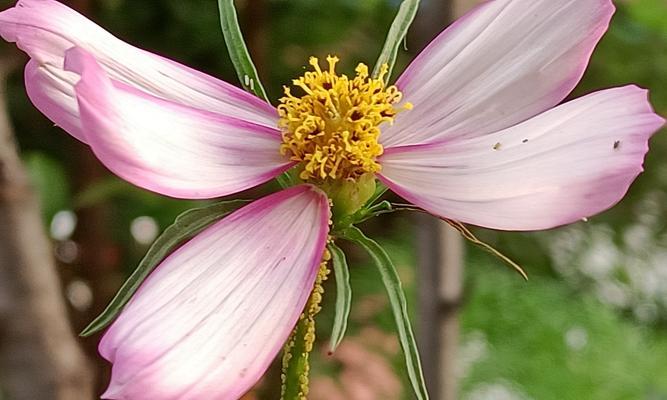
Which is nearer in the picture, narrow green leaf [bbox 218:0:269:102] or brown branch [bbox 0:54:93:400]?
narrow green leaf [bbox 218:0:269:102]

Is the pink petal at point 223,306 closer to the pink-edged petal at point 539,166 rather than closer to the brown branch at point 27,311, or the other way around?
the pink-edged petal at point 539,166

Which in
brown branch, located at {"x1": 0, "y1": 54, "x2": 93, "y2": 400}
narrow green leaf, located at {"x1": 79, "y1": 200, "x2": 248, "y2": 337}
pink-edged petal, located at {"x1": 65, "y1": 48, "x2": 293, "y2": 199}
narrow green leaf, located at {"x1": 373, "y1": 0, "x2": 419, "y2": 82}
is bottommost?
brown branch, located at {"x1": 0, "y1": 54, "x2": 93, "y2": 400}

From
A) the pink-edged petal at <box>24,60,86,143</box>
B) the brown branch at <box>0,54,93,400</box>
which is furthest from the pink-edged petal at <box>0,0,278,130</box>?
the brown branch at <box>0,54,93,400</box>

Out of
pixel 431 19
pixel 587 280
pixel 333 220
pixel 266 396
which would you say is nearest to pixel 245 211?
pixel 333 220

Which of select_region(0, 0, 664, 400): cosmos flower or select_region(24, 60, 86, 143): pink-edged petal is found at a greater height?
select_region(24, 60, 86, 143): pink-edged petal

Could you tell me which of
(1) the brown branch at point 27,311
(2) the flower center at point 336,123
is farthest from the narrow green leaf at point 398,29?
(1) the brown branch at point 27,311

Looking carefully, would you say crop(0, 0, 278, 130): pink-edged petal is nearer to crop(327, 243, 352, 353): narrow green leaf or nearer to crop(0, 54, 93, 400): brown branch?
crop(327, 243, 352, 353): narrow green leaf
